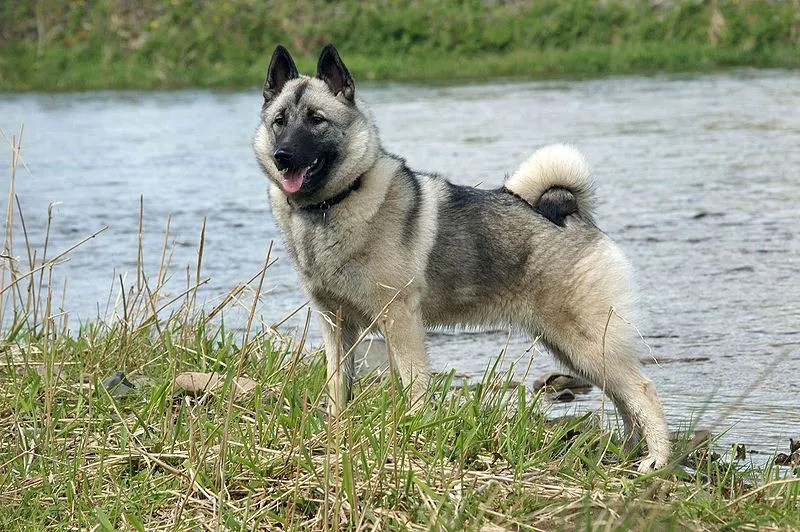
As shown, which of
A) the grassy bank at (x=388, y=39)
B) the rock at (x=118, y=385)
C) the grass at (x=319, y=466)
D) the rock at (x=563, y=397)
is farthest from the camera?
the grassy bank at (x=388, y=39)

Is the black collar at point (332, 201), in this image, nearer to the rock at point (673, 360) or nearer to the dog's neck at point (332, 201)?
the dog's neck at point (332, 201)

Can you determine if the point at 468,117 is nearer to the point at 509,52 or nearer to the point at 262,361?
the point at 509,52

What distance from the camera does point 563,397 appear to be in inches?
245

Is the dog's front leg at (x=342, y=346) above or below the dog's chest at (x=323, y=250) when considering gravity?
below

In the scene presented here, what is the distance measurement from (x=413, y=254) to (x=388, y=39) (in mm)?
19303

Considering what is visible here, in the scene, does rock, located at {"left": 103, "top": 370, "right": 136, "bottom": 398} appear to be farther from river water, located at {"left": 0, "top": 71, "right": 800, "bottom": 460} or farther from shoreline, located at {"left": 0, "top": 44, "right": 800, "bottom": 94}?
shoreline, located at {"left": 0, "top": 44, "right": 800, "bottom": 94}

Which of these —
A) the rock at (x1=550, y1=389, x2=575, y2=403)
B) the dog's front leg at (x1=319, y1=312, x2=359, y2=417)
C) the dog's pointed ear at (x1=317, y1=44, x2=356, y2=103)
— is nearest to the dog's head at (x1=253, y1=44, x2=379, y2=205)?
the dog's pointed ear at (x1=317, y1=44, x2=356, y2=103)

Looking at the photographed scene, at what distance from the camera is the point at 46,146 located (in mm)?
16531

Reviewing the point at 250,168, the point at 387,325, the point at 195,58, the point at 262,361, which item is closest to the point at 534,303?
the point at 387,325

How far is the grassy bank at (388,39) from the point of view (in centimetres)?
2212

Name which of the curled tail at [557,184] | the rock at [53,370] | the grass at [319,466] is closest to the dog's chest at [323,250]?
the grass at [319,466]

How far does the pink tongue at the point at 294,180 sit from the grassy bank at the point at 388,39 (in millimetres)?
17344

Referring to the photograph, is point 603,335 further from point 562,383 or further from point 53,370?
point 53,370

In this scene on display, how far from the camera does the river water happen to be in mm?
6828
